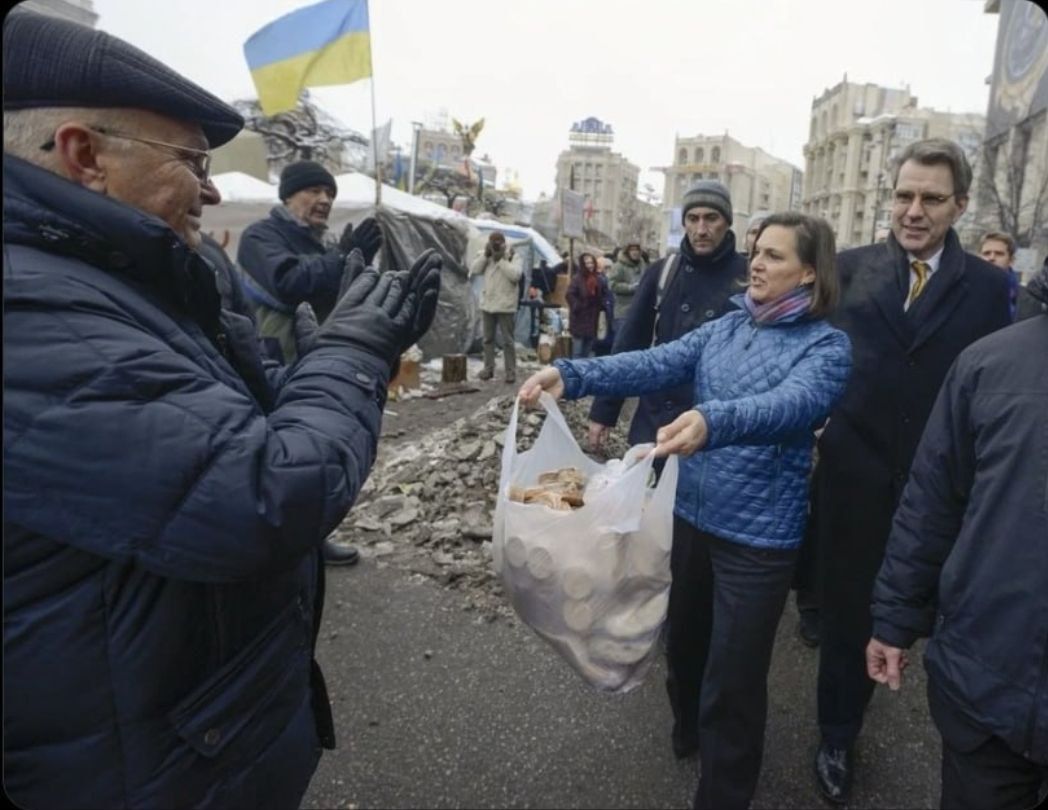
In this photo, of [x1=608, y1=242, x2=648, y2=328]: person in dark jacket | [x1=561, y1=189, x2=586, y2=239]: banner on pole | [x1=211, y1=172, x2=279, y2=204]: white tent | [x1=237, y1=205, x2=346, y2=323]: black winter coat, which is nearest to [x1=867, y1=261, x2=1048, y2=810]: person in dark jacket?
[x1=237, y1=205, x2=346, y2=323]: black winter coat

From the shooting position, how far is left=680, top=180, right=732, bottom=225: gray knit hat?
126 inches

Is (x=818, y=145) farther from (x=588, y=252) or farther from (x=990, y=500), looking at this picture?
(x=990, y=500)

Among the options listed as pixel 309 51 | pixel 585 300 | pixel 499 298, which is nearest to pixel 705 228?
pixel 309 51

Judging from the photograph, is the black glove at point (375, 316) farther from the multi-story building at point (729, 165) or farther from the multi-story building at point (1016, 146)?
the multi-story building at point (729, 165)

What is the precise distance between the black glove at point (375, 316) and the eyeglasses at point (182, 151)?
36 centimetres

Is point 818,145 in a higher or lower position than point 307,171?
higher

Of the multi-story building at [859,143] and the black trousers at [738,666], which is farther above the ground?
the multi-story building at [859,143]

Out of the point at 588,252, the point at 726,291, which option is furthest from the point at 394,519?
the point at 588,252

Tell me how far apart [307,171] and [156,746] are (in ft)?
11.1

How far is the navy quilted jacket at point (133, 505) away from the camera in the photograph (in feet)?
3.03

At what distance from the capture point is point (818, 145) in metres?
79.0

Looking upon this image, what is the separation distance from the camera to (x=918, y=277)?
247cm

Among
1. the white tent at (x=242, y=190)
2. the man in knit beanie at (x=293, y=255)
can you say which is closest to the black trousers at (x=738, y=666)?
the man in knit beanie at (x=293, y=255)

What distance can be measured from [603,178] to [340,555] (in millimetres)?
97581
